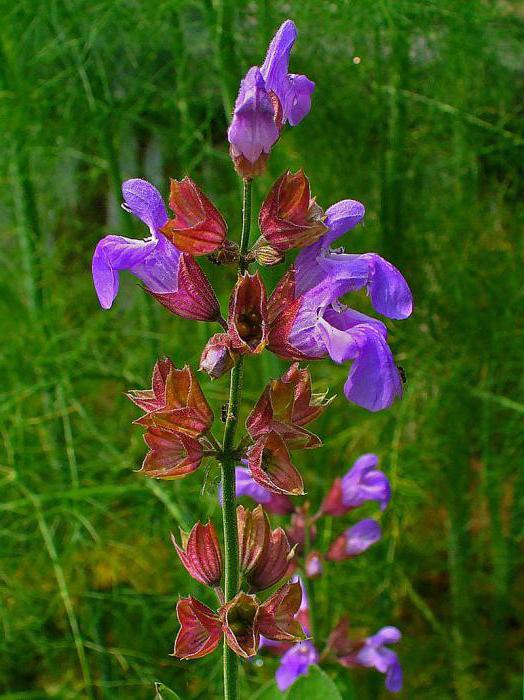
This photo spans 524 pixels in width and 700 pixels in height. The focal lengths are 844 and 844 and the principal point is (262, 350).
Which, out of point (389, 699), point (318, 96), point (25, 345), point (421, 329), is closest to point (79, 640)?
point (25, 345)

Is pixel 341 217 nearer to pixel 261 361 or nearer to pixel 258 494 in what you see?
pixel 258 494

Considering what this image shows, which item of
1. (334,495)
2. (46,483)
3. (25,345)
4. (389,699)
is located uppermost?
(25,345)

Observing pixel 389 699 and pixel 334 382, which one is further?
pixel 389 699

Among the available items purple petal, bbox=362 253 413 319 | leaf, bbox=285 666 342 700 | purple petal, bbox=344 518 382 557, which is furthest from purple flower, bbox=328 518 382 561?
purple petal, bbox=362 253 413 319

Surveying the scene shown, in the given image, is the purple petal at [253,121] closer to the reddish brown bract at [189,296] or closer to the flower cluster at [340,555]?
the reddish brown bract at [189,296]

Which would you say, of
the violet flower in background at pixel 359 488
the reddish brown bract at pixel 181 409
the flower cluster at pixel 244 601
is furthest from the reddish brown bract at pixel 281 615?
the violet flower in background at pixel 359 488

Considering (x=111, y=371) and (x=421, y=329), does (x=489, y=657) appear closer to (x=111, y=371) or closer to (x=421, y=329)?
(x=421, y=329)
